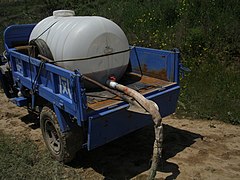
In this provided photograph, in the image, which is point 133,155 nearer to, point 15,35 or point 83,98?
point 83,98

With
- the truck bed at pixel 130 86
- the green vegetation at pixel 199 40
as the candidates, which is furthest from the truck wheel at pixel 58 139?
the green vegetation at pixel 199 40

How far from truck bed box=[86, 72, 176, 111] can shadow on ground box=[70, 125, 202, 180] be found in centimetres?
94

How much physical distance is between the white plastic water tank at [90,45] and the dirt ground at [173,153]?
1.10 meters

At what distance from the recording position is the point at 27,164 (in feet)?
13.6

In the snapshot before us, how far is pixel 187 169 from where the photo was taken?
4.11m

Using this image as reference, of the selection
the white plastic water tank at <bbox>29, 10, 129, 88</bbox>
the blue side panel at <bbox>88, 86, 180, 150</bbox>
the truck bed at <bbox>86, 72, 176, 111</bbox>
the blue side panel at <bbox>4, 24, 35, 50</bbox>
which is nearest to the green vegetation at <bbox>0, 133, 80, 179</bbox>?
the blue side panel at <bbox>88, 86, 180, 150</bbox>

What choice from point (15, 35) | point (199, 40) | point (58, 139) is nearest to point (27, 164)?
point (58, 139)

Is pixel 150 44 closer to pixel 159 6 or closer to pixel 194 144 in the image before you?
pixel 159 6

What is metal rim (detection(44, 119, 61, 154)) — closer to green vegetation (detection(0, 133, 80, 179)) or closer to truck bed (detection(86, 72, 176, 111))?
green vegetation (detection(0, 133, 80, 179))

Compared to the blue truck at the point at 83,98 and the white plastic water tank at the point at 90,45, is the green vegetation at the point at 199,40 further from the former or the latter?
the white plastic water tank at the point at 90,45

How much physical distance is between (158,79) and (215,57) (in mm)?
2883

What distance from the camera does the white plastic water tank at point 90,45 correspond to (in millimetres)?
4094

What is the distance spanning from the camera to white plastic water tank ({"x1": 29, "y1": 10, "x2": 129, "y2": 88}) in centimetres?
409

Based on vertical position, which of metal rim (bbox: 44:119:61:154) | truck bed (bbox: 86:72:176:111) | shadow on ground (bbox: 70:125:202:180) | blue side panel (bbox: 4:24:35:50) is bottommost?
shadow on ground (bbox: 70:125:202:180)
